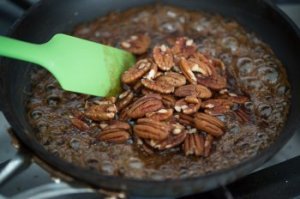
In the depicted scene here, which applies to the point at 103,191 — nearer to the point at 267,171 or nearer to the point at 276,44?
the point at 267,171

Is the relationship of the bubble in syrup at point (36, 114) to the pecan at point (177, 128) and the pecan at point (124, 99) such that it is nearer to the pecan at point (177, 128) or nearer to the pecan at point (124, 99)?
the pecan at point (124, 99)

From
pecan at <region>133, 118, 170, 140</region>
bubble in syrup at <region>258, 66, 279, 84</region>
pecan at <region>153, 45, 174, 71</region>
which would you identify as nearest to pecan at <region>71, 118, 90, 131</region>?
pecan at <region>133, 118, 170, 140</region>

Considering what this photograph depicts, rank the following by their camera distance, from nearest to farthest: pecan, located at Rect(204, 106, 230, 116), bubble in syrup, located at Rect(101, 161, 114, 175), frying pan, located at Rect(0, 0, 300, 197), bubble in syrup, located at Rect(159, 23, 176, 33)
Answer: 1. frying pan, located at Rect(0, 0, 300, 197)
2. bubble in syrup, located at Rect(101, 161, 114, 175)
3. pecan, located at Rect(204, 106, 230, 116)
4. bubble in syrup, located at Rect(159, 23, 176, 33)

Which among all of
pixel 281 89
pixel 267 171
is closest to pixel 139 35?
pixel 281 89

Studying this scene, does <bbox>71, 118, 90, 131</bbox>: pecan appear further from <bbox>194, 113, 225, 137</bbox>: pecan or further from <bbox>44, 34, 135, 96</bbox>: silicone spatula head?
<bbox>194, 113, 225, 137</bbox>: pecan

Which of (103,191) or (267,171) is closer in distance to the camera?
(103,191)

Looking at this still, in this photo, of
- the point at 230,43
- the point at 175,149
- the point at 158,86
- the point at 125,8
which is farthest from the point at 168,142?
the point at 125,8

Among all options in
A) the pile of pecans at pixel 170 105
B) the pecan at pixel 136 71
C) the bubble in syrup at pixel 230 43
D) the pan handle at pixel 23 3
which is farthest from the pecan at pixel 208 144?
the pan handle at pixel 23 3
